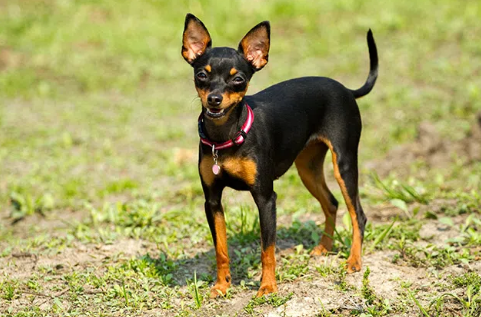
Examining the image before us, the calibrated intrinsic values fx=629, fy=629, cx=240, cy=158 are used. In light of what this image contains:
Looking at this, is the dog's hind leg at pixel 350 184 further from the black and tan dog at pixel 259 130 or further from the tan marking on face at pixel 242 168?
the tan marking on face at pixel 242 168

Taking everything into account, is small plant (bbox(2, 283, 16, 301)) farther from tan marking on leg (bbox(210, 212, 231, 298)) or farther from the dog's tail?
the dog's tail

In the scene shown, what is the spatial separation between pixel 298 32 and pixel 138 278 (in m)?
8.94

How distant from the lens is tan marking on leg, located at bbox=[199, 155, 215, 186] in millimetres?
4366

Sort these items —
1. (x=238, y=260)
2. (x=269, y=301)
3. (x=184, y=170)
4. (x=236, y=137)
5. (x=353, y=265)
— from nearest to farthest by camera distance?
(x=236, y=137), (x=269, y=301), (x=353, y=265), (x=238, y=260), (x=184, y=170)

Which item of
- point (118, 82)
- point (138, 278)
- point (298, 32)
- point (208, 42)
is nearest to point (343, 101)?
point (208, 42)

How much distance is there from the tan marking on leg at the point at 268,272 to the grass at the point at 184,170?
12 centimetres

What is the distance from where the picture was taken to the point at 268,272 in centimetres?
453

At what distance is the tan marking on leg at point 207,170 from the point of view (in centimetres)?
437

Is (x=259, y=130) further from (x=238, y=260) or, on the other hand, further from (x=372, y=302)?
(x=372, y=302)

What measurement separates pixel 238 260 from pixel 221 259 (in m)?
0.57

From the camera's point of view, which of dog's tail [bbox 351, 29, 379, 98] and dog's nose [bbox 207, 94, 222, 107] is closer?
dog's nose [bbox 207, 94, 222, 107]

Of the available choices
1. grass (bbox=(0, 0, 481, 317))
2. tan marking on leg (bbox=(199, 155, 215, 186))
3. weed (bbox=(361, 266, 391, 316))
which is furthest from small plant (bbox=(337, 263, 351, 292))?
tan marking on leg (bbox=(199, 155, 215, 186))

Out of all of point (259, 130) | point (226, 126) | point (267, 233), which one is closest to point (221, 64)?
point (226, 126)

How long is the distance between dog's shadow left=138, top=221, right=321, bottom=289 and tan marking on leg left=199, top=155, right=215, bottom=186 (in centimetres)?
81
